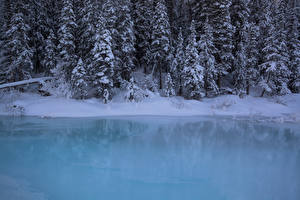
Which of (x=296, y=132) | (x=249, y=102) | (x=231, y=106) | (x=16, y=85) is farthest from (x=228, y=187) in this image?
(x=16, y=85)

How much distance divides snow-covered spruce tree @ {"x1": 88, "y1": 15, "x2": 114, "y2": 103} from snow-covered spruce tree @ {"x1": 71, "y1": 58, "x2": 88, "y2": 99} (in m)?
1.20

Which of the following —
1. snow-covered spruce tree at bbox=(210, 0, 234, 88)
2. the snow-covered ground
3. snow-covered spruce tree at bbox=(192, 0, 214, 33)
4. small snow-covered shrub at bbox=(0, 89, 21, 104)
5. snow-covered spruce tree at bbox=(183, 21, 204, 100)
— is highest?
snow-covered spruce tree at bbox=(192, 0, 214, 33)

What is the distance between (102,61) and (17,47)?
39.0 ft

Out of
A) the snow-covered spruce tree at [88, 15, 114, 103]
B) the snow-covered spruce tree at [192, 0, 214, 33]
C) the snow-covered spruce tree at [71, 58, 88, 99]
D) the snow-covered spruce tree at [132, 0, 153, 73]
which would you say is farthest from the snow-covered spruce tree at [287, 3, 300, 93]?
the snow-covered spruce tree at [71, 58, 88, 99]

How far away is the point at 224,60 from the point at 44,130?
74.7 ft

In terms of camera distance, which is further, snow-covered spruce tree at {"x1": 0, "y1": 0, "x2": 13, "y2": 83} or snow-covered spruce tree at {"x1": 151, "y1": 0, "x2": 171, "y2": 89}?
snow-covered spruce tree at {"x1": 151, "y1": 0, "x2": 171, "y2": 89}

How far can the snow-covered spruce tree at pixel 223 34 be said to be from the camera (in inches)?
1019

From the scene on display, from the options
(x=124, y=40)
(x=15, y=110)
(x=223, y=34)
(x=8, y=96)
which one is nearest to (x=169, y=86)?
(x=124, y=40)

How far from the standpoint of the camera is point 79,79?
22.0 meters

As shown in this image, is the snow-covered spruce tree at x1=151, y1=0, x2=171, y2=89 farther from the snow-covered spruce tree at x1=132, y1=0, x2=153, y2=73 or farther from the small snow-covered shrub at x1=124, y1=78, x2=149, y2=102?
the small snow-covered shrub at x1=124, y1=78, x2=149, y2=102

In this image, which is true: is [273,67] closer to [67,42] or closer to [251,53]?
[251,53]

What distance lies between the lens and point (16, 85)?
2355cm

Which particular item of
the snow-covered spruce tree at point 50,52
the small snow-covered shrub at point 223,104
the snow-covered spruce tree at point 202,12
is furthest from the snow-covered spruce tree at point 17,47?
the small snow-covered shrub at point 223,104

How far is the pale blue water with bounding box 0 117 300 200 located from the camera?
607cm
